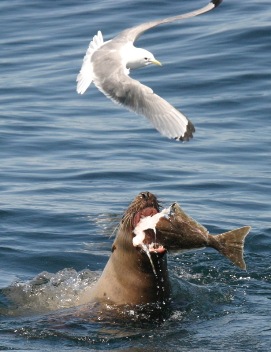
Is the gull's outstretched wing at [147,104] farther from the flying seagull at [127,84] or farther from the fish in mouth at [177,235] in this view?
the fish in mouth at [177,235]

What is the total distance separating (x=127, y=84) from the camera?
8.95 metres

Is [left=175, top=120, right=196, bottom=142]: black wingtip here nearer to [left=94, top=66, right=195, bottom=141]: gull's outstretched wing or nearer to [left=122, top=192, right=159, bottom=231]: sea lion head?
[left=94, top=66, right=195, bottom=141]: gull's outstretched wing

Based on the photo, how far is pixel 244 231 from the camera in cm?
668

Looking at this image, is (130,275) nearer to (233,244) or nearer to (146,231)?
(146,231)

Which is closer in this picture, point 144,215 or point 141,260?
point 144,215

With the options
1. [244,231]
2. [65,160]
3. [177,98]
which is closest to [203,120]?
[177,98]

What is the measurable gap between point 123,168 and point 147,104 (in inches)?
137

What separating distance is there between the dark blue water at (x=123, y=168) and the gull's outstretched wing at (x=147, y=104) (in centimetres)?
109

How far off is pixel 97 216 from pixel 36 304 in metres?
2.84

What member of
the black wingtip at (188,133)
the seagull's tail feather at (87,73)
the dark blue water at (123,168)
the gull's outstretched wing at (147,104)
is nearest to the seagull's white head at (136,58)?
the seagull's tail feather at (87,73)

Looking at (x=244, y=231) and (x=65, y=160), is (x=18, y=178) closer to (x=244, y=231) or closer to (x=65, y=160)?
(x=65, y=160)

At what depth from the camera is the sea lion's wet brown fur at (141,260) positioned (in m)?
6.83

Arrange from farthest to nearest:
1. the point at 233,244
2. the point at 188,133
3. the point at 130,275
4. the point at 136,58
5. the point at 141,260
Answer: the point at 136,58
the point at 188,133
the point at 130,275
the point at 141,260
the point at 233,244

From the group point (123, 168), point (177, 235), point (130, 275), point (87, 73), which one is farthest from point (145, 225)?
point (123, 168)
